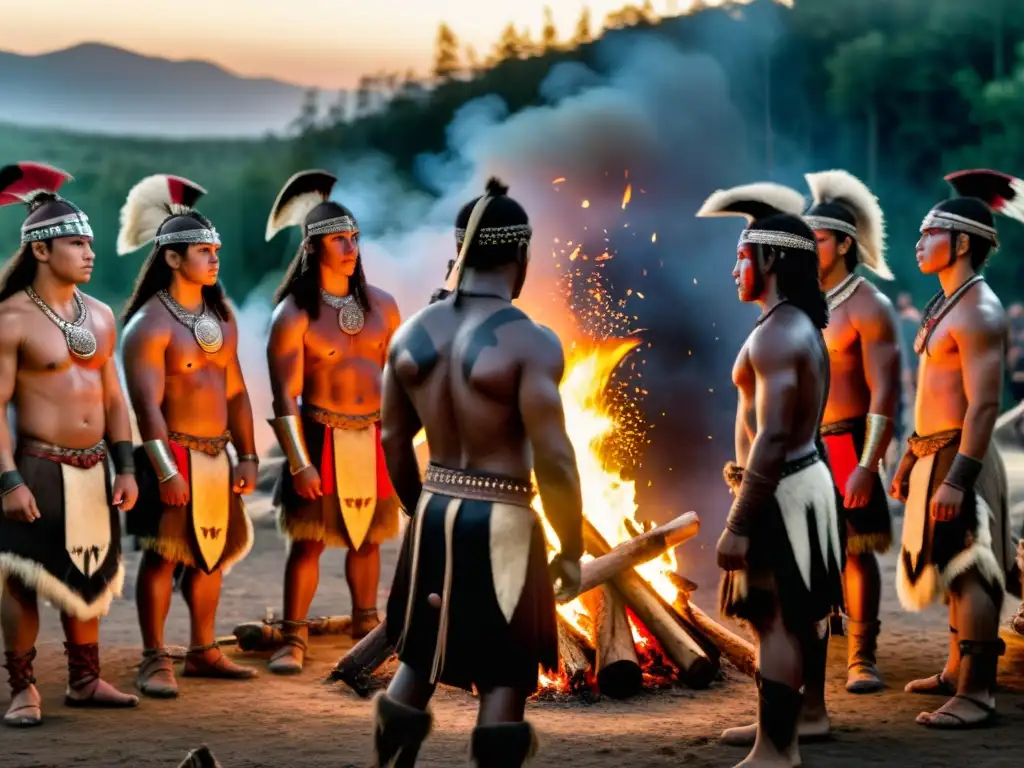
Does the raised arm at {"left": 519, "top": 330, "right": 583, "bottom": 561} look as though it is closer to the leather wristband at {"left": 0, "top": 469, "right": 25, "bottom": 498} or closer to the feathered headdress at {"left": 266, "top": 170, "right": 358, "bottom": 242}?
the leather wristband at {"left": 0, "top": 469, "right": 25, "bottom": 498}

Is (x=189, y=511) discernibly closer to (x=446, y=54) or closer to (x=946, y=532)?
(x=946, y=532)

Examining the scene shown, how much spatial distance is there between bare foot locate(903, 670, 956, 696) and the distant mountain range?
9.83 metres

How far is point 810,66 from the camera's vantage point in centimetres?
1984

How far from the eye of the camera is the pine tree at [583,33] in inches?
567

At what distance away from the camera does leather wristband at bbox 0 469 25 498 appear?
5.71m

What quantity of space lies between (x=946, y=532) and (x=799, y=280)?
4.72 ft

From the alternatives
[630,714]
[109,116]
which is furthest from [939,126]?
[630,714]

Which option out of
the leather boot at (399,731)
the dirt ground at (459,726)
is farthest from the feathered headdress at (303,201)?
the leather boot at (399,731)

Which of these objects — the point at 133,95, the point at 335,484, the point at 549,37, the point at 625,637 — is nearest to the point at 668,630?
the point at 625,637

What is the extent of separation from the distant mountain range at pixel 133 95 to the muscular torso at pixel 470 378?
34.3 feet

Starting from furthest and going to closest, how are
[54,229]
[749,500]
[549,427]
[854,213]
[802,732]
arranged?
[854,213] → [54,229] → [802,732] → [749,500] → [549,427]

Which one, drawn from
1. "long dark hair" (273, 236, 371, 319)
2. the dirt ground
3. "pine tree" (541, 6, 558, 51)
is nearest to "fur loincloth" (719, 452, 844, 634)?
the dirt ground

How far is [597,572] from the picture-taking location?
21.0ft

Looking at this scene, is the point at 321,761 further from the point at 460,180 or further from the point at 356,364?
the point at 460,180
